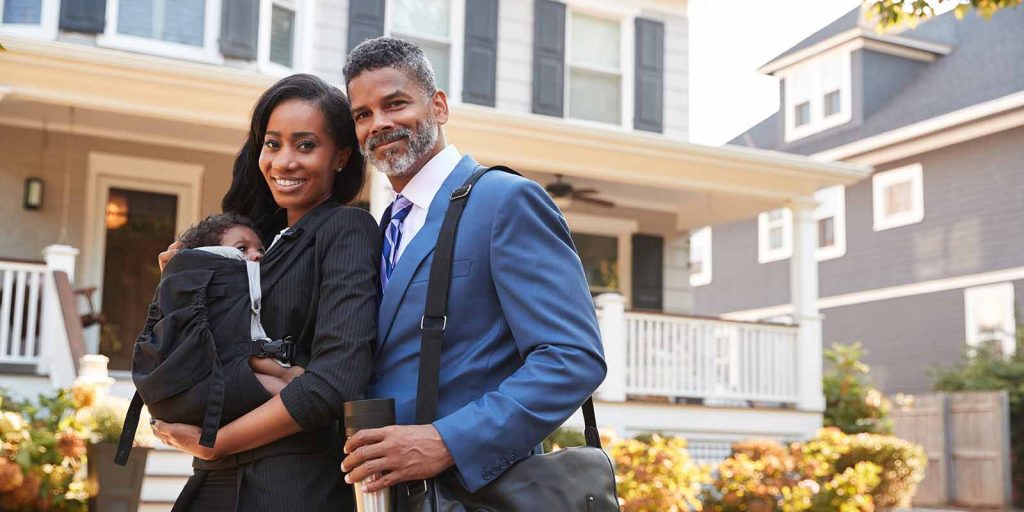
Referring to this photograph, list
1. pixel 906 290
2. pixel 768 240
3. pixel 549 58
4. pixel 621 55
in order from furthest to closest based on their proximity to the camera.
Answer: pixel 768 240 → pixel 906 290 → pixel 621 55 → pixel 549 58

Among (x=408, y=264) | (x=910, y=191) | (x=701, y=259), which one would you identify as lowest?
(x=408, y=264)

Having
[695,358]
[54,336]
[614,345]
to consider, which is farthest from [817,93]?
[54,336]

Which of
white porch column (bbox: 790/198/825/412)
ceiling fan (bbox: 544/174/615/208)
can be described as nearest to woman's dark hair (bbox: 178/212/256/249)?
ceiling fan (bbox: 544/174/615/208)

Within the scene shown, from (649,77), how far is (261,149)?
11921 millimetres

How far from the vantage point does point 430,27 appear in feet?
43.2

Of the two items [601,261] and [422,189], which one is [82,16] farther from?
[422,189]

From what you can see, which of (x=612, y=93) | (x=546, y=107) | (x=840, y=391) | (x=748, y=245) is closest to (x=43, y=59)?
(x=546, y=107)

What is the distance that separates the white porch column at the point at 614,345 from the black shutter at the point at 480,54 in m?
3.10

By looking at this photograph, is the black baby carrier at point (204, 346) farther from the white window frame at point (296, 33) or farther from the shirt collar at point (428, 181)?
the white window frame at point (296, 33)

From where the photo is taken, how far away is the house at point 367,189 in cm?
947

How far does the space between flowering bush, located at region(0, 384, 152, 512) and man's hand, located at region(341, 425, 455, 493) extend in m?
5.55

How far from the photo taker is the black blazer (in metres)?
2.07

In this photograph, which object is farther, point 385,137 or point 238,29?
point 238,29

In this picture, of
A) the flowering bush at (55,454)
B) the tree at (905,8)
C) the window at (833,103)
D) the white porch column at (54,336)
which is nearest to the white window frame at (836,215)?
the window at (833,103)
